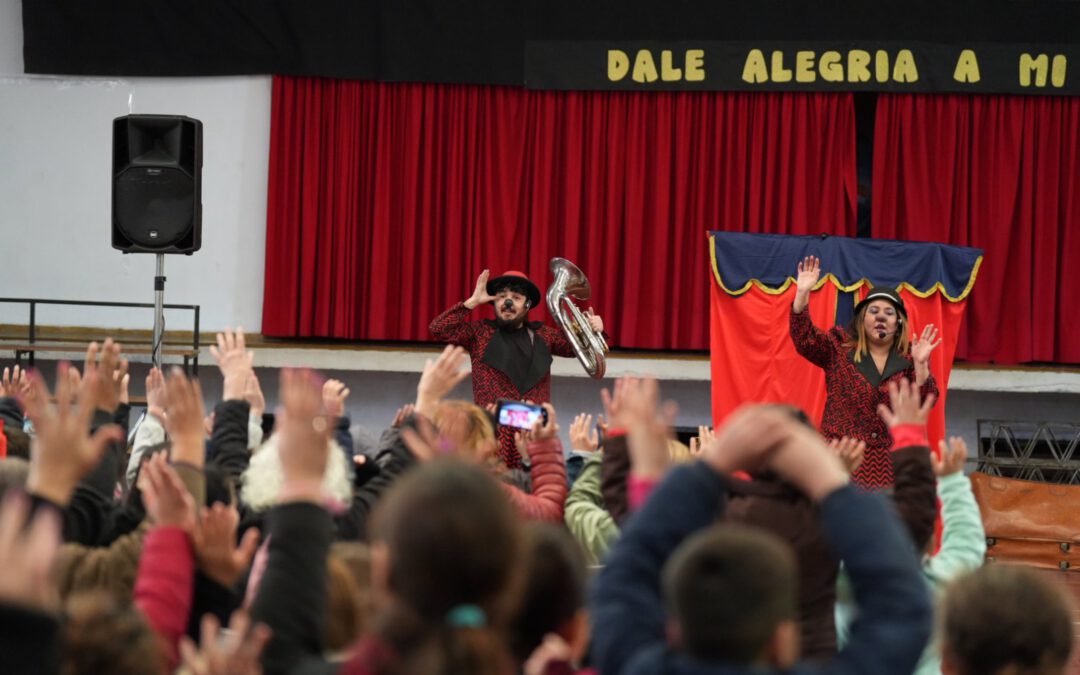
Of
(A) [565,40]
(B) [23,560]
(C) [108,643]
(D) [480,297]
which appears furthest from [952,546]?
(A) [565,40]

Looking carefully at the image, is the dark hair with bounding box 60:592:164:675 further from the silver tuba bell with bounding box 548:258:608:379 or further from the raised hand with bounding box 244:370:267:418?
the silver tuba bell with bounding box 548:258:608:379

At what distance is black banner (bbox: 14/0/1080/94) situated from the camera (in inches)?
356

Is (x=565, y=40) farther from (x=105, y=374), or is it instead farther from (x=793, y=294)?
(x=105, y=374)

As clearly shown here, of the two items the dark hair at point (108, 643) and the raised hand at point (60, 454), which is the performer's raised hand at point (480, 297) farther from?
the dark hair at point (108, 643)

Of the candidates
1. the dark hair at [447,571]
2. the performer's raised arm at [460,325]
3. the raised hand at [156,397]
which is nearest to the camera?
the dark hair at [447,571]

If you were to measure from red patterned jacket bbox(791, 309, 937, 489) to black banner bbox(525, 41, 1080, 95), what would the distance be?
13.1 feet

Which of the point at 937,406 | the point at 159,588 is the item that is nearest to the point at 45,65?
the point at 937,406

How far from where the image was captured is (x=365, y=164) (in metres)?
9.52

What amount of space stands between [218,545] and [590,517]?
111cm

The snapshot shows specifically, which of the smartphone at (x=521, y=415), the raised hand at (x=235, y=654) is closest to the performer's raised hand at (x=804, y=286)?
the smartphone at (x=521, y=415)

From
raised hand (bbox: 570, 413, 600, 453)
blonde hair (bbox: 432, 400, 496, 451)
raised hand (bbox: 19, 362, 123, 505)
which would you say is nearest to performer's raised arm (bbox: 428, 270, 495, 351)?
raised hand (bbox: 570, 413, 600, 453)

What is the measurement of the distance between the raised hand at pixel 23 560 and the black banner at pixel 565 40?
8.19 meters

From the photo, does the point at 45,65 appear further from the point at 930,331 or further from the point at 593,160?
the point at 930,331

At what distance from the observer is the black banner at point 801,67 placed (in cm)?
899
